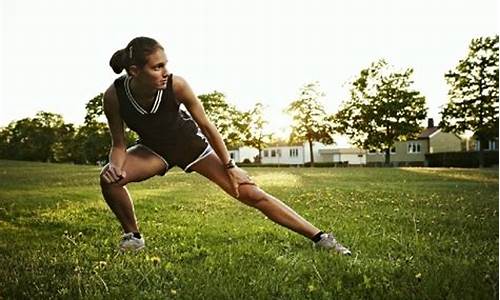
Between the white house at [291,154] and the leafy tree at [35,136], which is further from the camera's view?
the leafy tree at [35,136]

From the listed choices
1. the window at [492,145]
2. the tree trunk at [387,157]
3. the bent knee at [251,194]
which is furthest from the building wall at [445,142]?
the bent knee at [251,194]

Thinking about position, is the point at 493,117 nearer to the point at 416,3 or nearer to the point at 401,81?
the point at 401,81

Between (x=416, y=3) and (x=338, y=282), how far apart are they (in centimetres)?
235

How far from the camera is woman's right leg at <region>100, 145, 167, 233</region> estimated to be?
338 cm

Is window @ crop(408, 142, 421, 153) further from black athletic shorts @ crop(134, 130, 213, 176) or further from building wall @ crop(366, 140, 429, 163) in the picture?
black athletic shorts @ crop(134, 130, 213, 176)

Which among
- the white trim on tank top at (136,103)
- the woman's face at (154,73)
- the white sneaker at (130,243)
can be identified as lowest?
the white sneaker at (130,243)

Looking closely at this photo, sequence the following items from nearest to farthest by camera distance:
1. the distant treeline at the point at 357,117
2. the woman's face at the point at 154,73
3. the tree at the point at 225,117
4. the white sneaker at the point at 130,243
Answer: the woman's face at the point at 154,73, the white sneaker at the point at 130,243, the tree at the point at 225,117, the distant treeline at the point at 357,117

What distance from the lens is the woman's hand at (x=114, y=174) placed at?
3371 mm

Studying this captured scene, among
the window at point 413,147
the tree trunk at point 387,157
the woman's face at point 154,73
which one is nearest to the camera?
the woman's face at point 154,73

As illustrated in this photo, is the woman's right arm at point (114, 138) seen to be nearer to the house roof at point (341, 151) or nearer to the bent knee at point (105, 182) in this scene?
the bent knee at point (105, 182)

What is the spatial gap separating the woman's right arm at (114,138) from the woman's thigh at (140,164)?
32 millimetres

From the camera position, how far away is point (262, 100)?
3.98 m

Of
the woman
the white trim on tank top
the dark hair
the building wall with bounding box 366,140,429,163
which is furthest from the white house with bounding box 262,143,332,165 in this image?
the dark hair

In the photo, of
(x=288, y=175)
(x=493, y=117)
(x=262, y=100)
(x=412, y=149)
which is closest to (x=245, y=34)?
(x=262, y=100)
